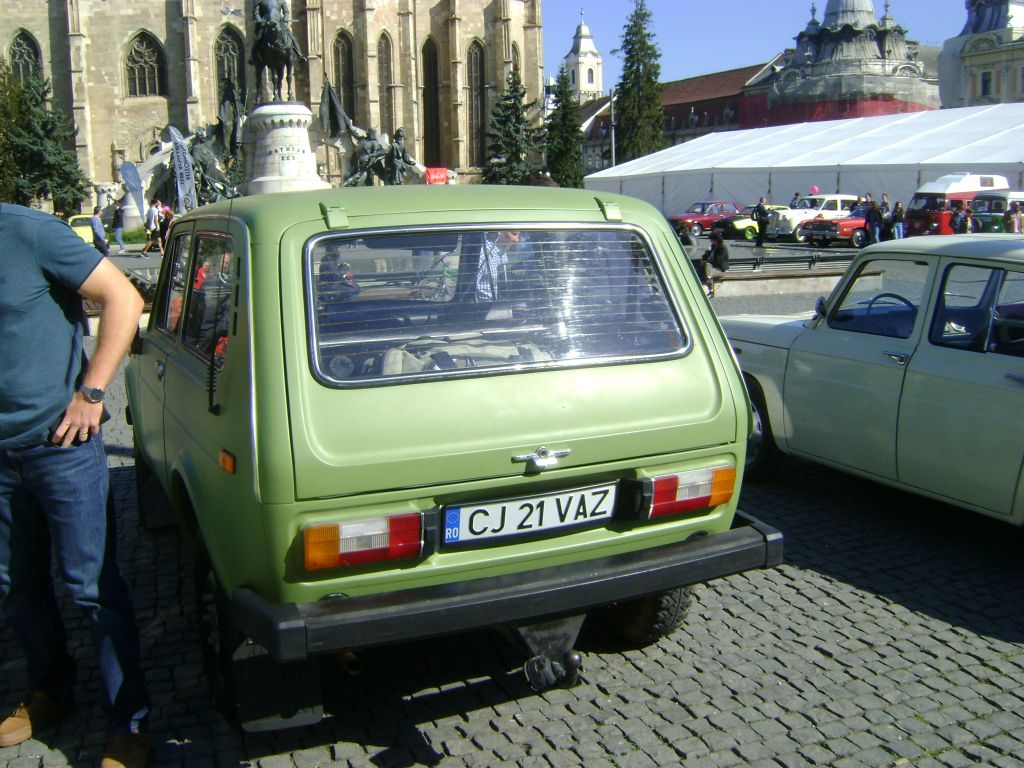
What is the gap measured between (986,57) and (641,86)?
123 feet

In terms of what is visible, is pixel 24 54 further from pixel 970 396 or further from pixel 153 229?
pixel 970 396

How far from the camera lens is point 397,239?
3.36m

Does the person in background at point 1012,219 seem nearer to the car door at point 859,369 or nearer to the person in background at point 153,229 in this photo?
the person in background at point 153,229

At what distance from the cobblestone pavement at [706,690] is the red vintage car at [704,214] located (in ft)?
114

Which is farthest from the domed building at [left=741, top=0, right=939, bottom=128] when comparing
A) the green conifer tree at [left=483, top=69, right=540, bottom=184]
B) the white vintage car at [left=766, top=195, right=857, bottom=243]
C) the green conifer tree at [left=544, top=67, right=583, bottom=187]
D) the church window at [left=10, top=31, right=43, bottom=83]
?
the church window at [left=10, top=31, right=43, bottom=83]

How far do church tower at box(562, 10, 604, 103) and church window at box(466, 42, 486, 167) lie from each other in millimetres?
81196

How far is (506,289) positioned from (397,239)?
42 centimetres

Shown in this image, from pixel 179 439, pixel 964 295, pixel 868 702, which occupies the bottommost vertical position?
pixel 868 702

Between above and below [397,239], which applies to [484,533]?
below

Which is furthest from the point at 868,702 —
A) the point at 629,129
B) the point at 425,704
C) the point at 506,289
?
the point at 629,129

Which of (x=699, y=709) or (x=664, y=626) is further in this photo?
(x=664, y=626)

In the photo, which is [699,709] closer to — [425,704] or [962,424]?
[425,704]

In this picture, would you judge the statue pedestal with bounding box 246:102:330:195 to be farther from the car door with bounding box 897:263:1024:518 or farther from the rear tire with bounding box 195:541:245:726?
the rear tire with bounding box 195:541:245:726

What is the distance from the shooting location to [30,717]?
3.51 metres
